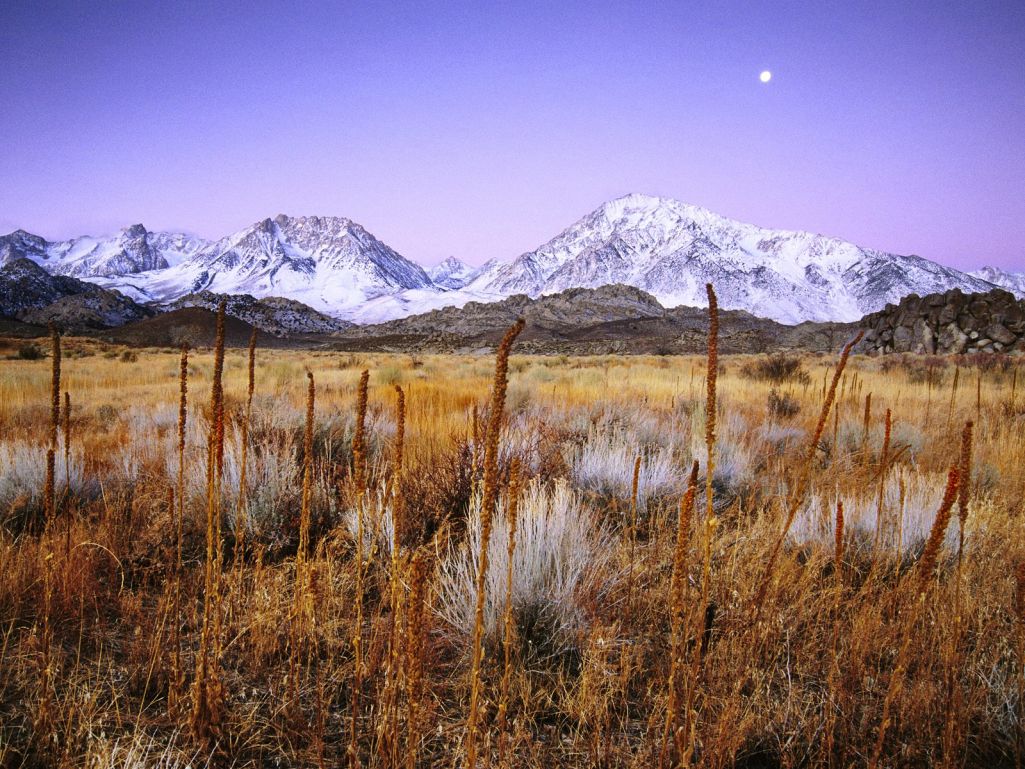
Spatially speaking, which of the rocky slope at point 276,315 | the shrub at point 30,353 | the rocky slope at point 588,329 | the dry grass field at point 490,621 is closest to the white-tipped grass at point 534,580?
the dry grass field at point 490,621

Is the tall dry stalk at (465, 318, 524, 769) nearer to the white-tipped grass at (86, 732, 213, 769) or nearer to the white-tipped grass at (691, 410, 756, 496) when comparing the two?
the white-tipped grass at (86, 732, 213, 769)

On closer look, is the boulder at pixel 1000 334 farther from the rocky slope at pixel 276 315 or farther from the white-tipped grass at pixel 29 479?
the rocky slope at pixel 276 315

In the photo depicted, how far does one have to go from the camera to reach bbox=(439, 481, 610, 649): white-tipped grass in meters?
2.10

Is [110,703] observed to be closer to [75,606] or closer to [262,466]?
[75,606]

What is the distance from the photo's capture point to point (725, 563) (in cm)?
256

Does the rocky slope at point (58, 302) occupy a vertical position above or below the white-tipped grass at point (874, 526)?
above

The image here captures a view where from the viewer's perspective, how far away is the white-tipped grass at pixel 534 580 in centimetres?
210

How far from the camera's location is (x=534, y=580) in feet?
7.37

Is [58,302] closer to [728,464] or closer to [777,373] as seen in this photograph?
[777,373]

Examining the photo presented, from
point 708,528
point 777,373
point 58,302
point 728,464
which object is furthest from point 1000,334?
point 58,302

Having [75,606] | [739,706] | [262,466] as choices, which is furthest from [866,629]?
[262,466]

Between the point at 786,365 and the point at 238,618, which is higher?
the point at 786,365

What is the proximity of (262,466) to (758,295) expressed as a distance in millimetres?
209411

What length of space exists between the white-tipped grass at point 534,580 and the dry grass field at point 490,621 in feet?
0.04
